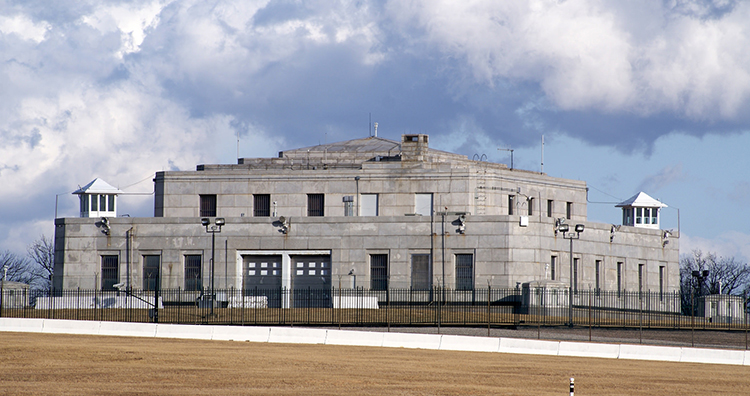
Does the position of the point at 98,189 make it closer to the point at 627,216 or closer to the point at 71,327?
the point at 71,327

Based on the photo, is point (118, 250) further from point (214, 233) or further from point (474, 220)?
point (474, 220)

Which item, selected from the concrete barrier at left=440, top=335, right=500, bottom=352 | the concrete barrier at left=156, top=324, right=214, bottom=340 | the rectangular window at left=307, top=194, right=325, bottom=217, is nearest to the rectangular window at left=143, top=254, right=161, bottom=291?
the rectangular window at left=307, top=194, right=325, bottom=217

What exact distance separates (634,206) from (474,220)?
57.9 ft

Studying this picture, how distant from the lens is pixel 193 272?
2452 inches

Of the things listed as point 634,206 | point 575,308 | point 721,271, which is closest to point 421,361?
point 575,308

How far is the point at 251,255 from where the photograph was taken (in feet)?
205

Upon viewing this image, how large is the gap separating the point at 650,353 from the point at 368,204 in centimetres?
3239

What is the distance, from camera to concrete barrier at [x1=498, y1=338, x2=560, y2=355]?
1501 inches

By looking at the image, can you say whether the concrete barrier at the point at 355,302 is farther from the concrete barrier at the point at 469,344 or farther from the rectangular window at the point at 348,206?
the concrete barrier at the point at 469,344

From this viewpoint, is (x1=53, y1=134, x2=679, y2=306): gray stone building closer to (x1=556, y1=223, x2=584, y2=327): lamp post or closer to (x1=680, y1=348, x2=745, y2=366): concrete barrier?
(x1=556, y1=223, x2=584, y2=327): lamp post

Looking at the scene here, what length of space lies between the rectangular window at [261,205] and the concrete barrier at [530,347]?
32147mm

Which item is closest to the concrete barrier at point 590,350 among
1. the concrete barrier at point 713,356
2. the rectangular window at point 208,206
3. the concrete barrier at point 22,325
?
the concrete barrier at point 713,356

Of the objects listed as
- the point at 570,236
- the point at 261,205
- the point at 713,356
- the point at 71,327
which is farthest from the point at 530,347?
the point at 261,205

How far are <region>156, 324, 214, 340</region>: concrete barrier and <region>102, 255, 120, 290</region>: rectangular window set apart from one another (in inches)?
872
